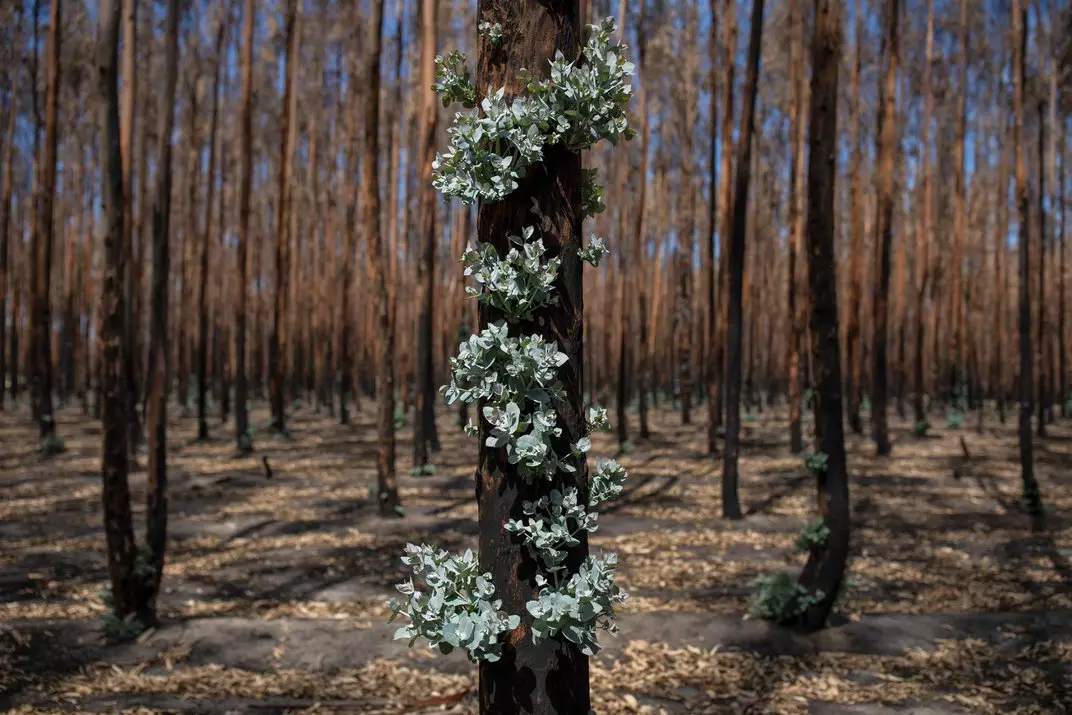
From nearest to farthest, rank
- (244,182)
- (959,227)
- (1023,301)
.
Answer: (1023,301), (244,182), (959,227)

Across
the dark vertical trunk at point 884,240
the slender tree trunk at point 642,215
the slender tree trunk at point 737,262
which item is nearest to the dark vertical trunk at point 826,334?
the slender tree trunk at point 737,262

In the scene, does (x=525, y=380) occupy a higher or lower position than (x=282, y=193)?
lower

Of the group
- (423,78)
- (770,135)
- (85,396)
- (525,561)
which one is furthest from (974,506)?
(770,135)

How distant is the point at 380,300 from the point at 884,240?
8.75 meters

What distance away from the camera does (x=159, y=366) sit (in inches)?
214

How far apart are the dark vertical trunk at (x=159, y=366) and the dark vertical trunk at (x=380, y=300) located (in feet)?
7.84

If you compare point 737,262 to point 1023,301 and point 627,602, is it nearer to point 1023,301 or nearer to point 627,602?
point 1023,301

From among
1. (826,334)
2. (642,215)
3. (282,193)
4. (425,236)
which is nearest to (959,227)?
(642,215)

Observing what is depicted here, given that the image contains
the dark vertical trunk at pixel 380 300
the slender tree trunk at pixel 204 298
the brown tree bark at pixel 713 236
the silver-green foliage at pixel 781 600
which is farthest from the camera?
the slender tree trunk at pixel 204 298

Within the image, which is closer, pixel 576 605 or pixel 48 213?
pixel 576 605

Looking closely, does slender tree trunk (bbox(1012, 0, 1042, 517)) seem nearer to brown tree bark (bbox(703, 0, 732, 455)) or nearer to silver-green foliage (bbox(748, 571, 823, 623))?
brown tree bark (bbox(703, 0, 732, 455))

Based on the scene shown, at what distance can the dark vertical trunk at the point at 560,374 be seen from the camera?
198 centimetres

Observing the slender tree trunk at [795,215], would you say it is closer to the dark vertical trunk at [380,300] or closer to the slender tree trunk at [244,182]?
the dark vertical trunk at [380,300]

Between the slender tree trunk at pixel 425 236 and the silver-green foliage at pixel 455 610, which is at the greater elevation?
the slender tree trunk at pixel 425 236
